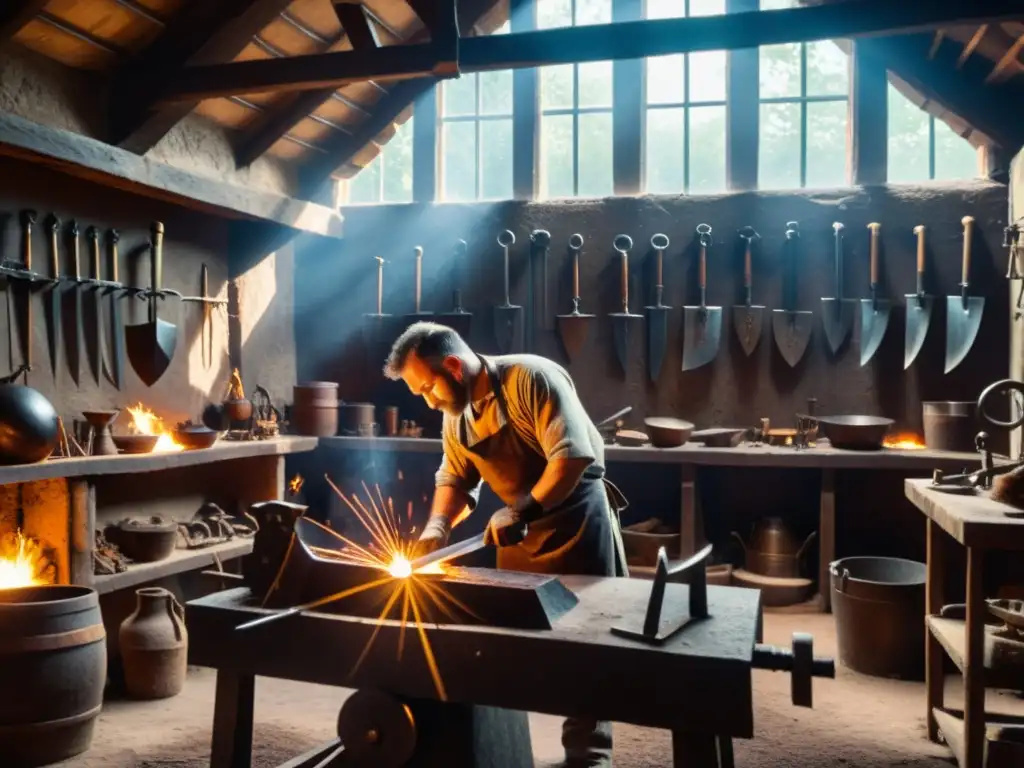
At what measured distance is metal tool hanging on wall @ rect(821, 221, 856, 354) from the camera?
6773 millimetres

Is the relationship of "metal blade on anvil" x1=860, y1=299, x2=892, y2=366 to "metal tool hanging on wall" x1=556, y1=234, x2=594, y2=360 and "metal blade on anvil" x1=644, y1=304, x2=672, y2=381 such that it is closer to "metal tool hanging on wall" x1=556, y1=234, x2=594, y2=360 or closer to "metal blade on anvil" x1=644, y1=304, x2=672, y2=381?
"metal blade on anvil" x1=644, y1=304, x2=672, y2=381

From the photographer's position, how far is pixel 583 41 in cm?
488

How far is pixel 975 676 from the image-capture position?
3600 millimetres

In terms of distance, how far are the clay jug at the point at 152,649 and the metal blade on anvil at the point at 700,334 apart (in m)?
3.97

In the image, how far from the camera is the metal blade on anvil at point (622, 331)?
7.07m

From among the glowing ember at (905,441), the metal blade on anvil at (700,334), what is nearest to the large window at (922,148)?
the metal blade on anvil at (700,334)

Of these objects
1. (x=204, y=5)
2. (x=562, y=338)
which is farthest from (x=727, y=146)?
(x=204, y=5)

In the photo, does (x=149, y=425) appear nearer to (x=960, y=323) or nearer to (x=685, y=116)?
(x=685, y=116)

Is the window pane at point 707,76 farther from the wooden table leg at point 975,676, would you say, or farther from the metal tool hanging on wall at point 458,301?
the wooden table leg at point 975,676

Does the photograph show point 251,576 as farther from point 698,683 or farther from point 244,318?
point 244,318

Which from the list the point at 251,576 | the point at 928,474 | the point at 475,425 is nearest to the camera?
the point at 251,576

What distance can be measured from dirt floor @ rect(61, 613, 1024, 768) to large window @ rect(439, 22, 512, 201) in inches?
164

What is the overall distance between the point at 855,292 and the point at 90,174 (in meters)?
5.15

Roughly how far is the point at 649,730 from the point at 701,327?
3281 millimetres
